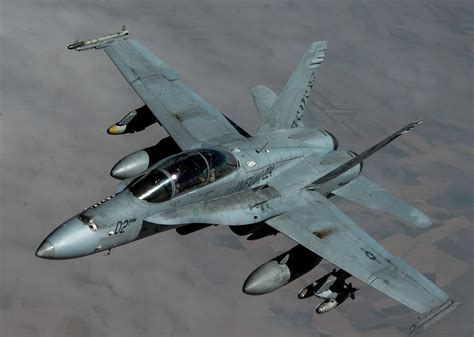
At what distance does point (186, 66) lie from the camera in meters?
29.7

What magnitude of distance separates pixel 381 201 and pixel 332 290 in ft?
11.8

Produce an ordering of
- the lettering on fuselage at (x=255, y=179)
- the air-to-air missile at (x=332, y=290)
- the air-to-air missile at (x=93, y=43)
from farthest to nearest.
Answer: the air-to-air missile at (x=93, y=43)
the lettering on fuselage at (x=255, y=179)
the air-to-air missile at (x=332, y=290)

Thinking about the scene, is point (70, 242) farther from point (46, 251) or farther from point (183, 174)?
point (183, 174)

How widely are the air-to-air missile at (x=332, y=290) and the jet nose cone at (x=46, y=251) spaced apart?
6453 mm

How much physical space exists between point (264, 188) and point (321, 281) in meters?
2.97

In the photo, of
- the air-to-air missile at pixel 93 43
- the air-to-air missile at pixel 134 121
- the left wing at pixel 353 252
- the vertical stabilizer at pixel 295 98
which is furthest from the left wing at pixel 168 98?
the left wing at pixel 353 252

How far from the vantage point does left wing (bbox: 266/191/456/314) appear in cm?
1670

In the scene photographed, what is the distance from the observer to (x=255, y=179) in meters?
18.7

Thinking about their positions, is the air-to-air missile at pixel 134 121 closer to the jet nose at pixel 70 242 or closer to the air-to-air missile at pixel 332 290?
the jet nose at pixel 70 242

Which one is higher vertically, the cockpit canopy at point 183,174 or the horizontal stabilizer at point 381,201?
the cockpit canopy at point 183,174

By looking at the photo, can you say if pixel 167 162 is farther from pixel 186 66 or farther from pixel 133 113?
pixel 186 66

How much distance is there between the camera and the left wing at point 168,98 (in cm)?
2022

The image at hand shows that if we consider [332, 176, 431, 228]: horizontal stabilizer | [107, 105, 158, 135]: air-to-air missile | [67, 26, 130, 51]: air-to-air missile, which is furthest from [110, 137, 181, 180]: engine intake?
[332, 176, 431, 228]: horizontal stabilizer

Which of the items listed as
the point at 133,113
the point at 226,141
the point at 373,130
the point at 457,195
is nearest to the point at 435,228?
the point at 457,195
